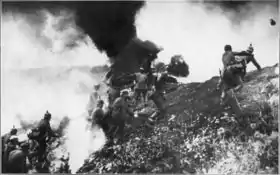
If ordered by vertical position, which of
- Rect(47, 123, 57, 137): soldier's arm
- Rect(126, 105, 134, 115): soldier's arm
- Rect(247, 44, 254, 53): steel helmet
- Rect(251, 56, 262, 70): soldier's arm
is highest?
Rect(247, 44, 254, 53): steel helmet

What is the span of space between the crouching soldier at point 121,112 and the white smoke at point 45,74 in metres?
0.38

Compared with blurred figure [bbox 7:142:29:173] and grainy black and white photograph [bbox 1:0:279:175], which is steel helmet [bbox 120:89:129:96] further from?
blurred figure [bbox 7:142:29:173]

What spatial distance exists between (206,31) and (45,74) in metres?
3.42

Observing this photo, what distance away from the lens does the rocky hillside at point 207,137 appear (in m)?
7.44

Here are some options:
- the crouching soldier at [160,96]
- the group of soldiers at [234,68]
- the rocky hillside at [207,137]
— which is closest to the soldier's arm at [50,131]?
the rocky hillside at [207,137]

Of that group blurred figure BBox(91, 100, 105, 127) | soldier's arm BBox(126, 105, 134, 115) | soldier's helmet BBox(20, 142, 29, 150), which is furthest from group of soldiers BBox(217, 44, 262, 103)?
soldier's helmet BBox(20, 142, 29, 150)

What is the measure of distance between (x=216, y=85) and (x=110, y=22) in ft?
8.22

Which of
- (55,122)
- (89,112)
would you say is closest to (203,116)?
(89,112)

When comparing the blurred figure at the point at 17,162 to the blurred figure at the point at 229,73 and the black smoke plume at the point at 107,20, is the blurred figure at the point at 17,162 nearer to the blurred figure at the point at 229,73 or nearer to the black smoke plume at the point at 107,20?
the black smoke plume at the point at 107,20

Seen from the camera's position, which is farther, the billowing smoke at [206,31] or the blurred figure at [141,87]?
the blurred figure at [141,87]

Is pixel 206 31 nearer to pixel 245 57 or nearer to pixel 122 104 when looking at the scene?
pixel 245 57

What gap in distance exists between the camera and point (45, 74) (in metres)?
8.54

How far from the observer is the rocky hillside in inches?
293

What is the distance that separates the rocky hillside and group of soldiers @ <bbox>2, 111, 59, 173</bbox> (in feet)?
3.14
